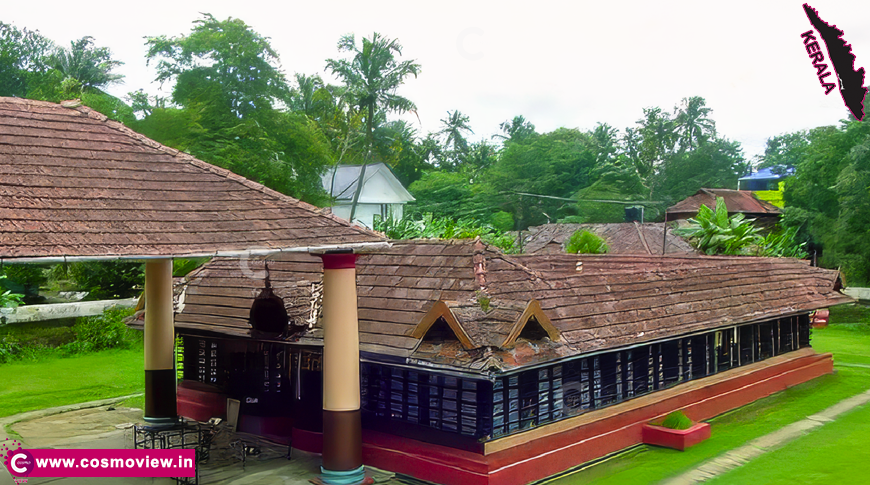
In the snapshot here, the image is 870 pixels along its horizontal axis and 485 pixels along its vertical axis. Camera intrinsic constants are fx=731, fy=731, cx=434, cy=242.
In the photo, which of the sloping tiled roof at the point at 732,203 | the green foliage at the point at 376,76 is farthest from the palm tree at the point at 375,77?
the sloping tiled roof at the point at 732,203

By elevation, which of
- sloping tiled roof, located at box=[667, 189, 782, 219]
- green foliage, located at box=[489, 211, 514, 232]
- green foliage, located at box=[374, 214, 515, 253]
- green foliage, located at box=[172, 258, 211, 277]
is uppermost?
sloping tiled roof, located at box=[667, 189, 782, 219]

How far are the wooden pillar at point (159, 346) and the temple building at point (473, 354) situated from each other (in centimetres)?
58

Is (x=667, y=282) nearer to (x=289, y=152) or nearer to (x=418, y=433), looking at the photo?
(x=418, y=433)

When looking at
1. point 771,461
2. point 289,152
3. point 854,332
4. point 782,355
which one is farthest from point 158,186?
point 854,332

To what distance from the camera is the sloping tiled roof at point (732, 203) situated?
44378 mm

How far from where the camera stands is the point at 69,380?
59.7ft

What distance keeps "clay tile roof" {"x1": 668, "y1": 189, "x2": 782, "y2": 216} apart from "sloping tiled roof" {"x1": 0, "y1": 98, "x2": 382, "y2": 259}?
39.1 metres

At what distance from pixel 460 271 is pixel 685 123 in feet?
198

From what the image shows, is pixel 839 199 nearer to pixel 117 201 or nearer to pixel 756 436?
pixel 756 436

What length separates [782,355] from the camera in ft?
57.7

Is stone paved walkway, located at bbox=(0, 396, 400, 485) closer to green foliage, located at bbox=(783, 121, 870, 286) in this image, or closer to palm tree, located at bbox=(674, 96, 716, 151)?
green foliage, located at bbox=(783, 121, 870, 286)

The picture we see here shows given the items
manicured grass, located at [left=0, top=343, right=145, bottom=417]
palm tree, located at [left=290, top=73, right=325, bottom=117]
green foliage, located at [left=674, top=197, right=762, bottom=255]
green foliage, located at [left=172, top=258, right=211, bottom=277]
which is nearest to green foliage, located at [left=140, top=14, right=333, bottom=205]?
green foliage, located at [left=172, top=258, right=211, bottom=277]

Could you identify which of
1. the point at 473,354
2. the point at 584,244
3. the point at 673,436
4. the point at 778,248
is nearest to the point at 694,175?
the point at 778,248

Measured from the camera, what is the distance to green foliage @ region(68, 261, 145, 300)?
83.8ft
